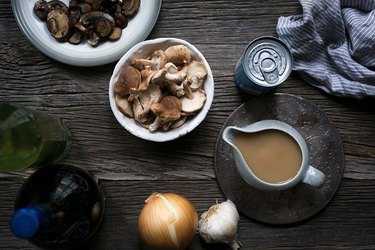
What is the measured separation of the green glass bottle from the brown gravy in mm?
340

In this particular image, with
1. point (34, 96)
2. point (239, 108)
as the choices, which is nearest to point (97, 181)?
point (34, 96)

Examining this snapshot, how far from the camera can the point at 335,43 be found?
1.05 m

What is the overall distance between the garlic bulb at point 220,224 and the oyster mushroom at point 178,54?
29 cm

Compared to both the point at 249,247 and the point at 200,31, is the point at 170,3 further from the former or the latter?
the point at 249,247

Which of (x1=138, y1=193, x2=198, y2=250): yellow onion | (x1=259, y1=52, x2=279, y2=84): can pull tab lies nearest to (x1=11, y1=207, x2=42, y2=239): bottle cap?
(x1=138, y1=193, x2=198, y2=250): yellow onion

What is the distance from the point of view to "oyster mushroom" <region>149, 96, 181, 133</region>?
3.15 ft

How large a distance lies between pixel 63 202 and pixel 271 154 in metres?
0.38

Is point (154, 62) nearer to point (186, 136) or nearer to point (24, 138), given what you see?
point (186, 136)

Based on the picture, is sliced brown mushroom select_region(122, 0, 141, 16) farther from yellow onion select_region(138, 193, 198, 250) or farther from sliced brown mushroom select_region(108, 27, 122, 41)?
yellow onion select_region(138, 193, 198, 250)

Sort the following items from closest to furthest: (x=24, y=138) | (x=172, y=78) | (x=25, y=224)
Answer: (x=25, y=224)
(x=24, y=138)
(x=172, y=78)

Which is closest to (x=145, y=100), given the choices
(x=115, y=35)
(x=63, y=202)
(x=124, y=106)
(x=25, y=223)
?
(x=124, y=106)

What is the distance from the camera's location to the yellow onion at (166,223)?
94 cm

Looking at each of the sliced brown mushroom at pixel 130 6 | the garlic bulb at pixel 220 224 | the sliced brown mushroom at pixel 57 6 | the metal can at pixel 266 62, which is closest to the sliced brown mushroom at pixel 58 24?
the sliced brown mushroom at pixel 57 6

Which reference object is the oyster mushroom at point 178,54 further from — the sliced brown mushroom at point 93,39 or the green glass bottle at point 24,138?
the green glass bottle at point 24,138
